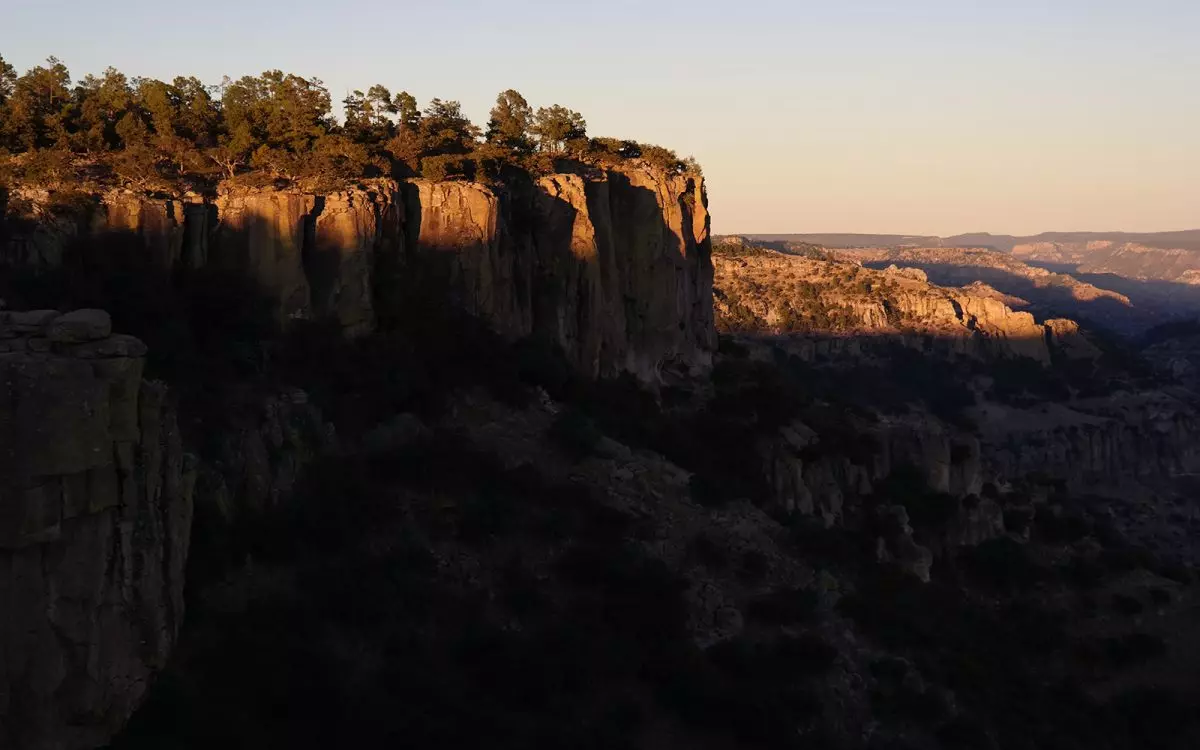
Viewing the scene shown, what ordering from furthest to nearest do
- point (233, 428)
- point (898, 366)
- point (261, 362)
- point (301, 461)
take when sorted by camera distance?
point (898, 366) → point (261, 362) → point (301, 461) → point (233, 428)

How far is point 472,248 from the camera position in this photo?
34.2 m

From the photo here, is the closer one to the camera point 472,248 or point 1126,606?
point 472,248

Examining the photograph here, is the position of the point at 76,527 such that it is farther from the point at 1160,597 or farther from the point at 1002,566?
the point at 1160,597

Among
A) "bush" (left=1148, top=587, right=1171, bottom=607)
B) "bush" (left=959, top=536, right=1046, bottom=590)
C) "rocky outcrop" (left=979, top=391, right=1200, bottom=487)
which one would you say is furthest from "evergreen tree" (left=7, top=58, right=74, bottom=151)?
"rocky outcrop" (left=979, top=391, right=1200, bottom=487)

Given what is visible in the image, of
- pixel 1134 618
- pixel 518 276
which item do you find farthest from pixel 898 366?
pixel 518 276

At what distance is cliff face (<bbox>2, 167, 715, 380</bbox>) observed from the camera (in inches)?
1094

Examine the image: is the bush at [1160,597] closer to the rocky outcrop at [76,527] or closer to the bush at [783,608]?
the bush at [783,608]

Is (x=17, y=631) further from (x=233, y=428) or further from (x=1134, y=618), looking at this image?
(x=1134, y=618)

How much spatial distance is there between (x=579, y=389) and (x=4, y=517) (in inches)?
881

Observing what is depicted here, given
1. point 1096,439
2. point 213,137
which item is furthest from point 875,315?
point 213,137

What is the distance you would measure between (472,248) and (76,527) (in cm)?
1879

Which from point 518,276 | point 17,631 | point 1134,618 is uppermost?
point 518,276

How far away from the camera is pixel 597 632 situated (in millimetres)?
25422

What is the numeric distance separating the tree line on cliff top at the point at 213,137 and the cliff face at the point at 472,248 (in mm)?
1250
